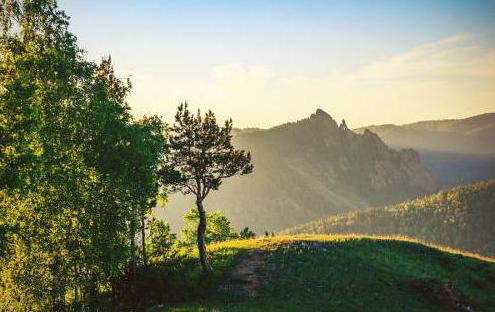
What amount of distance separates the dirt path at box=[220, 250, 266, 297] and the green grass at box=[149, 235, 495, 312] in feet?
2.02

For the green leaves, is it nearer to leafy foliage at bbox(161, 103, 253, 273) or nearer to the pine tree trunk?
leafy foliage at bbox(161, 103, 253, 273)

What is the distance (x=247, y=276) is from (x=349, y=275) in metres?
9.26

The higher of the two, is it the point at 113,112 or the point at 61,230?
the point at 113,112

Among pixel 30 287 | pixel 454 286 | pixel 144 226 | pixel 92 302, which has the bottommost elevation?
pixel 454 286

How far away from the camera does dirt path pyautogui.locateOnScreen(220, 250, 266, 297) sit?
1452 inches

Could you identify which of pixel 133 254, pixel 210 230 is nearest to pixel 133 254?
pixel 133 254


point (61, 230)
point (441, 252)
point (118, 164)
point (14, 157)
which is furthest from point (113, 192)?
point (441, 252)

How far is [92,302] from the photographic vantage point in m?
36.4

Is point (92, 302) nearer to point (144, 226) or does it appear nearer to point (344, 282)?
point (144, 226)

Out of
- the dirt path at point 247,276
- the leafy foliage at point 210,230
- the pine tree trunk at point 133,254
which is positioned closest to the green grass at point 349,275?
the dirt path at point 247,276

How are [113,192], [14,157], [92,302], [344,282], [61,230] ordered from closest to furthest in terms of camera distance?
Answer: [14,157]
[61,230]
[113,192]
[92,302]
[344,282]

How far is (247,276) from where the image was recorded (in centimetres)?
3922

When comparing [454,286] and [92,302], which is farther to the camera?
[454,286]

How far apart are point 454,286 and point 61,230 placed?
111ft
